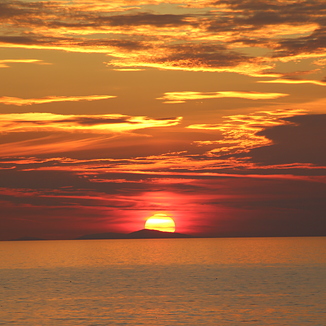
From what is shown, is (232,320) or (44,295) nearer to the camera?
(232,320)

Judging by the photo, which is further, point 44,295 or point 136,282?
point 136,282

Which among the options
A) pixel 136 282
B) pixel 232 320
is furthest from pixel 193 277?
pixel 232 320

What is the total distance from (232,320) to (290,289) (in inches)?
1309

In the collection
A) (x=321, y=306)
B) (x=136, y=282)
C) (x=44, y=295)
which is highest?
(x=136, y=282)

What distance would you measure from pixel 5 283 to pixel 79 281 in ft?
40.2

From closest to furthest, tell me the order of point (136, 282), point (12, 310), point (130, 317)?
point (130, 317), point (12, 310), point (136, 282)

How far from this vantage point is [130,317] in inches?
2391

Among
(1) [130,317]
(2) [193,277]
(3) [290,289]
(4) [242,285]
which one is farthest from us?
(2) [193,277]

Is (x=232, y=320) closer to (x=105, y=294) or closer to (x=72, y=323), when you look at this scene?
(x=72, y=323)

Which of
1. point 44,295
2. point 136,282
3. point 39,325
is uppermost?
point 136,282

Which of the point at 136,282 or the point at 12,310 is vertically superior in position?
the point at 136,282

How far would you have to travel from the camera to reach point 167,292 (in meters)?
86.1

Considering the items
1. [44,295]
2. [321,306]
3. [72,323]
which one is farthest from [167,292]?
[72,323]

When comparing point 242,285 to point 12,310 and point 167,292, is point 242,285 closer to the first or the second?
point 167,292
